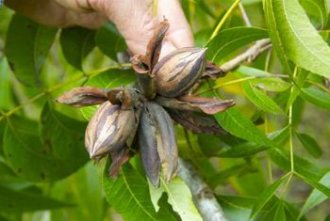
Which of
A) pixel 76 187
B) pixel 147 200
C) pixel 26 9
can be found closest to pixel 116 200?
pixel 147 200

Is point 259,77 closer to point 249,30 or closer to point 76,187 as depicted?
point 249,30

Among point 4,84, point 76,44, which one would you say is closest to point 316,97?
point 76,44

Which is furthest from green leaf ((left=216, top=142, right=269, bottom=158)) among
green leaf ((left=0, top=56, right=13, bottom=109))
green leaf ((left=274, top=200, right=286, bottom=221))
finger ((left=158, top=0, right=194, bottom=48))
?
green leaf ((left=0, top=56, right=13, bottom=109))

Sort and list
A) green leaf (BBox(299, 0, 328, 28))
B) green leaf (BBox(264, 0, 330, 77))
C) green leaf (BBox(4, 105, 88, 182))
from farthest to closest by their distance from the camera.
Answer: green leaf (BBox(4, 105, 88, 182)), green leaf (BBox(299, 0, 328, 28)), green leaf (BBox(264, 0, 330, 77))

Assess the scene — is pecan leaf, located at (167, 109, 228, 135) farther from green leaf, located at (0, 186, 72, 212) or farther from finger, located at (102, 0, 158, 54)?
green leaf, located at (0, 186, 72, 212)

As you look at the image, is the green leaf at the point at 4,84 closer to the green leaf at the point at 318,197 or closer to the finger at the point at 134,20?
the finger at the point at 134,20

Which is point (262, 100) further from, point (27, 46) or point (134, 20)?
point (27, 46)

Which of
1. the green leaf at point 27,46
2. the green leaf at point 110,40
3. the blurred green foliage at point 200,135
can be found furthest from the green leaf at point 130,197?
the green leaf at point 27,46
